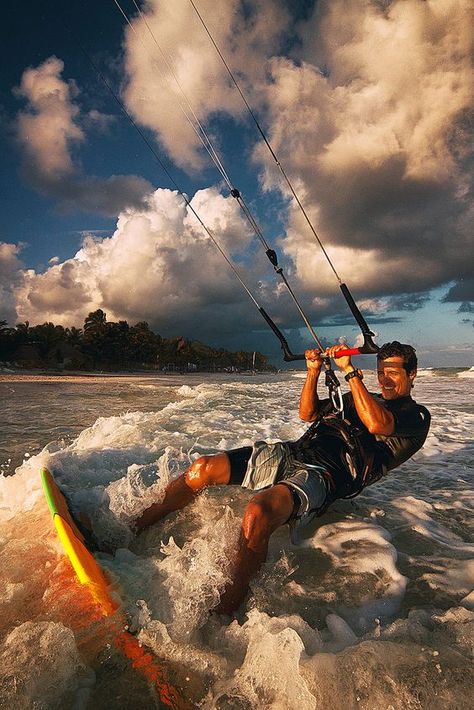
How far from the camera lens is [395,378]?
139 inches

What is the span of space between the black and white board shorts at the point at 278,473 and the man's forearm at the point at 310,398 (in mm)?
542

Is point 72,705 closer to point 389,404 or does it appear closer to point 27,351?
point 389,404

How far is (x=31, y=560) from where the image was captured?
8.40 ft

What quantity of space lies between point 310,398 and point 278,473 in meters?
0.93

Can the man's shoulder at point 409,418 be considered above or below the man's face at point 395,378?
below

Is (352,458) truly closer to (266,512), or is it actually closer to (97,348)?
(266,512)

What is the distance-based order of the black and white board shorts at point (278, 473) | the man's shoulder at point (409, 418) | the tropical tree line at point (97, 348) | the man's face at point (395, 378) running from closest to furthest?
the black and white board shorts at point (278, 473), the man's shoulder at point (409, 418), the man's face at point (395, 378), the tropical tree line at point (97, 348)

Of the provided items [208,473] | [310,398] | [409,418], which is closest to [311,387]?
[310,398]

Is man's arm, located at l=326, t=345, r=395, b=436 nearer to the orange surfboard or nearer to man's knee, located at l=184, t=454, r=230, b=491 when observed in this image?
man's knee, located at l=184, t=454, r=230, b=491

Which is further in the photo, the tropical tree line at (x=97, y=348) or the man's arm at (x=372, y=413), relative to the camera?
the tropical tree line at (x=97, y=348)

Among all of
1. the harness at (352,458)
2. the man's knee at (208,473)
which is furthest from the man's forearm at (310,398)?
the man's knee at (208,473)

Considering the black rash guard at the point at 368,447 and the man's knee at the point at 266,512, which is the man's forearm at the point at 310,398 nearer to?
the black rash guard at the point at 368,447

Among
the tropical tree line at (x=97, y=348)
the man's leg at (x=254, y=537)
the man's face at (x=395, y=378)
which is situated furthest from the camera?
the tropical tree line at (x=97, y=348)

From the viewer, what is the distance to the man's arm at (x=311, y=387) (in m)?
3.61
